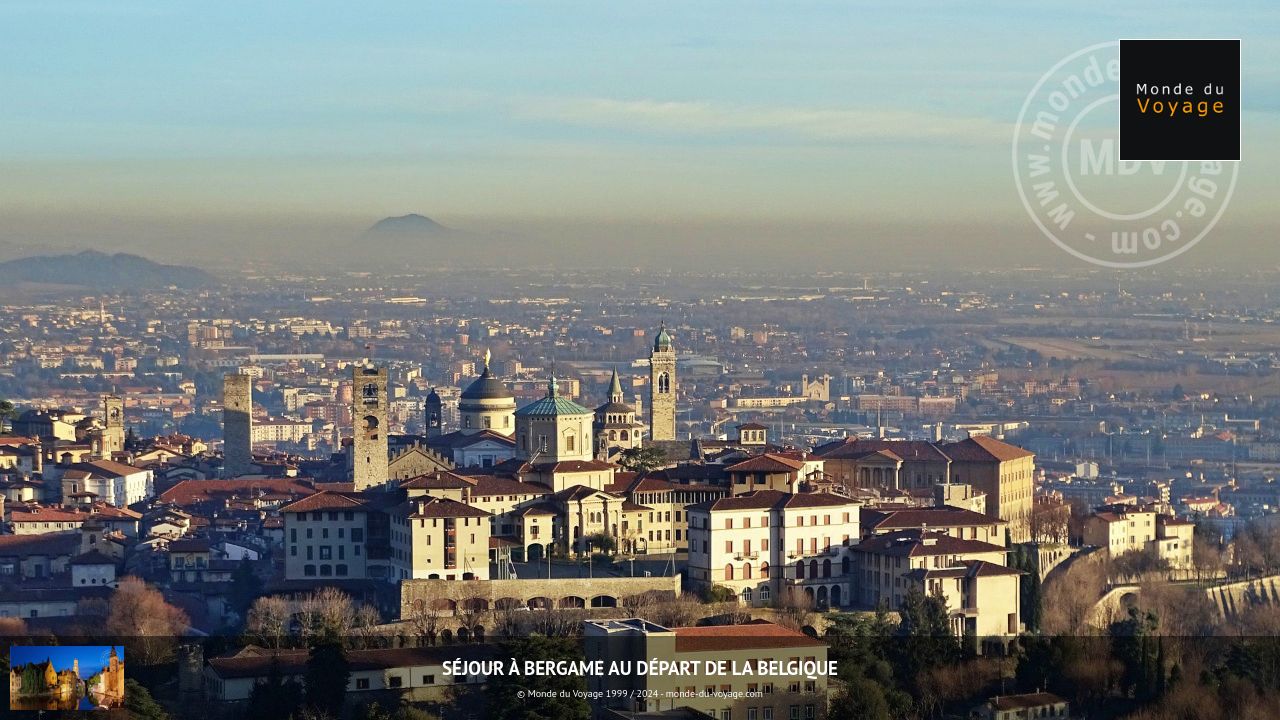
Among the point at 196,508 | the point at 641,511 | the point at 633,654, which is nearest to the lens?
the point at 633,654

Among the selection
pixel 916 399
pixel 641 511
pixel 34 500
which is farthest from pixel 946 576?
pixel 916 399

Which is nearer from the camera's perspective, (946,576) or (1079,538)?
(946,576)

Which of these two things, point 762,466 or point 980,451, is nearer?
point 762,466

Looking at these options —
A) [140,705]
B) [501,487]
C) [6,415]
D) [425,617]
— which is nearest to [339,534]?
[501,487]

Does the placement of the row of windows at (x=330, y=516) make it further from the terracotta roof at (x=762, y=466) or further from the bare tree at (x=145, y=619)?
the terracotta roof at (x=762, y=466)

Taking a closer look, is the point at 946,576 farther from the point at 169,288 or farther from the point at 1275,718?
the point at 169,288

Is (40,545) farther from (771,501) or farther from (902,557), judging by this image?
(902,557)
